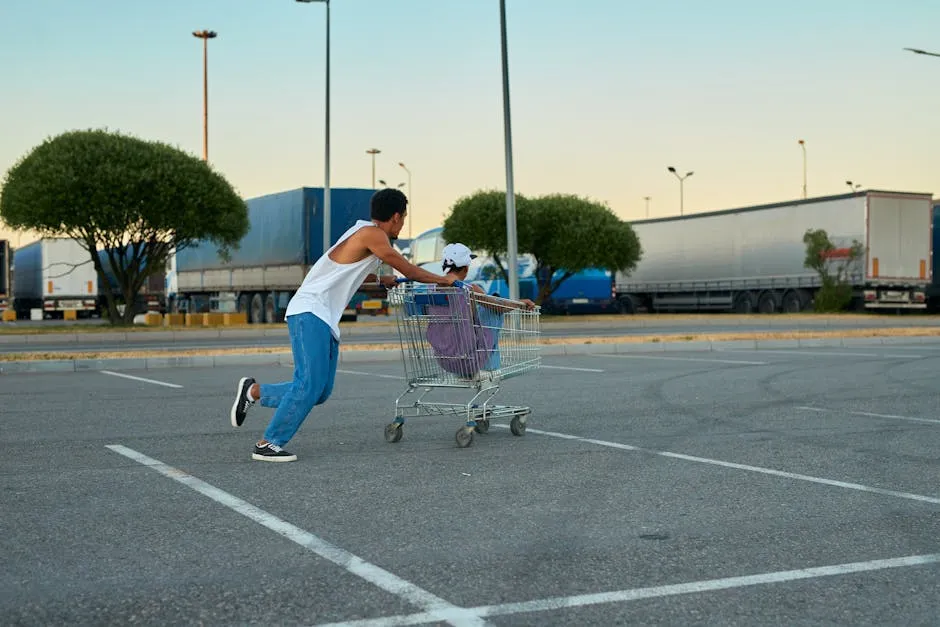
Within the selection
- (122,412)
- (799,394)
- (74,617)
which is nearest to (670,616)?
(74,617)

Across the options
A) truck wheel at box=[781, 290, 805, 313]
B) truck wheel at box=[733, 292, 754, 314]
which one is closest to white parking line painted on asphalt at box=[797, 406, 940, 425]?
truck wheel at box=[781, 290, 805, 313]

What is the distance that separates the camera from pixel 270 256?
37.6m

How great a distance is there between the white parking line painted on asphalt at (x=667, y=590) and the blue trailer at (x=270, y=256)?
29722 mm

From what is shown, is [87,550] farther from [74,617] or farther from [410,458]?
[410,458]

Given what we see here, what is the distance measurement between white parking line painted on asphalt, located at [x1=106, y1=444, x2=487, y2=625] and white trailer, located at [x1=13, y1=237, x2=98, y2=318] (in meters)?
46.5

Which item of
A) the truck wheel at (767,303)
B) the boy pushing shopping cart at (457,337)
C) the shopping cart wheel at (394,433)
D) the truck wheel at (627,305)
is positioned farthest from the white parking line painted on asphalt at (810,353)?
the truck wheel at (627,305)

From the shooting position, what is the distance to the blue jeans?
23.4 ft

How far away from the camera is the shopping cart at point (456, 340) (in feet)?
26.1

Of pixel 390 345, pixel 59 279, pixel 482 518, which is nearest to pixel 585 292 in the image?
pixel 59 279

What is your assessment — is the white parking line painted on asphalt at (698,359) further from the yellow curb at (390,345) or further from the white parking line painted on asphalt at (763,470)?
the white parking line painted on asphalt at (763,470)

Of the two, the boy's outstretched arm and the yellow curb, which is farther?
the yellow curb

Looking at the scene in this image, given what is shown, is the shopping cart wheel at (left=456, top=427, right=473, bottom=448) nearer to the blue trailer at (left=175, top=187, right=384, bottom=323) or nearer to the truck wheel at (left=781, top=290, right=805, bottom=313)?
the blue trailer at (left=175, top=187, right=384, bottom=323)

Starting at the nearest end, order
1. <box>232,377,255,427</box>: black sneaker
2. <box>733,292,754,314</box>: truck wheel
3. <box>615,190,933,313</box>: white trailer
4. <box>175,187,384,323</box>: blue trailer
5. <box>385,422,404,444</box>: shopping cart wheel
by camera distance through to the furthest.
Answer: <box>232,377,255,427</box>: black sneaker → <box>385,422,404,444</box>: shopping cart wheel → <box>175,187,384,323</box>: blue trailer → <box>615,190,933,313</box>: white trailer → <box>733,292,754,314</box>: truck wheel

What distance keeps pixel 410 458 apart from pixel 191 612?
3.69 m
